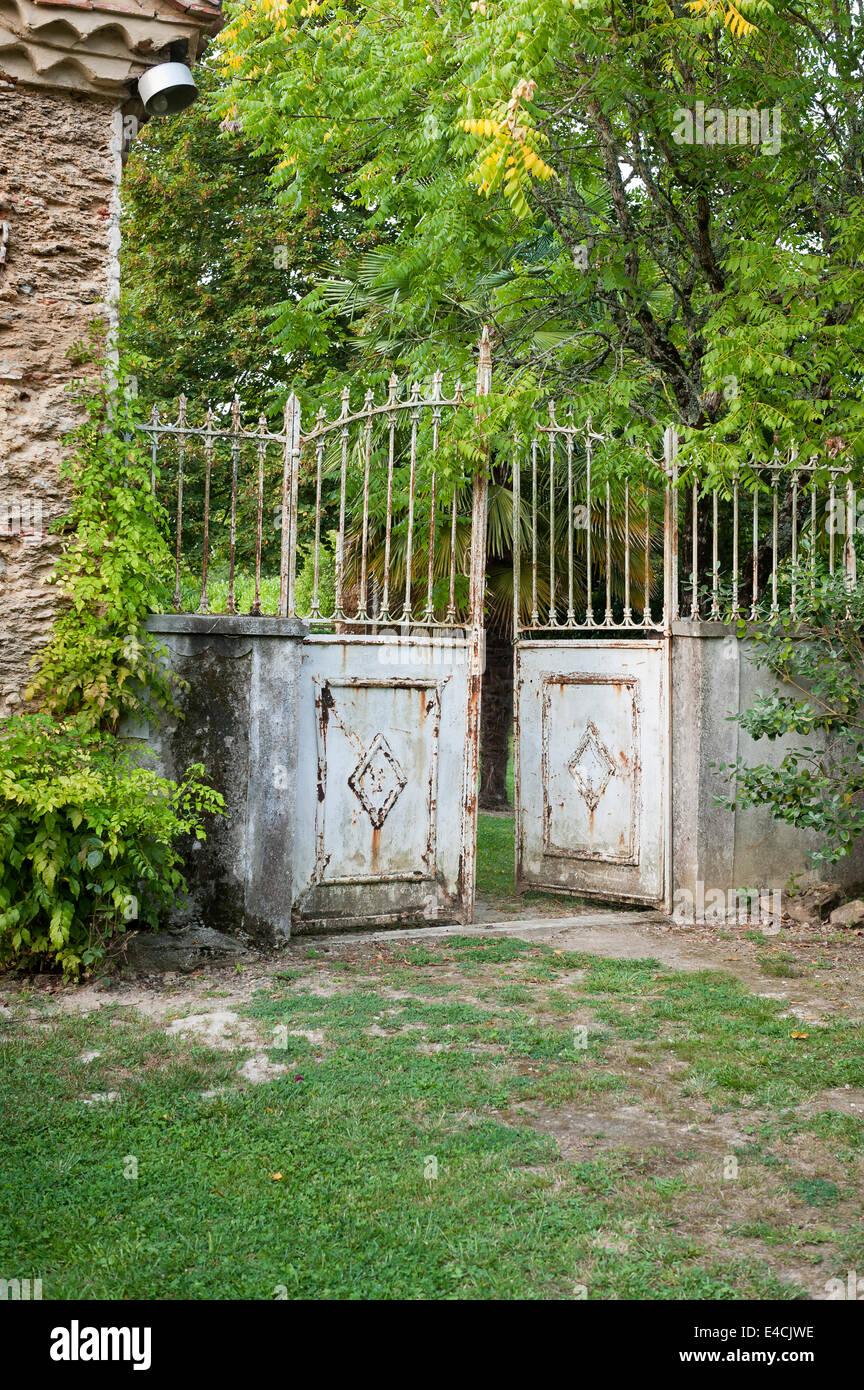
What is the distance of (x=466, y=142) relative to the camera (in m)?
7.05

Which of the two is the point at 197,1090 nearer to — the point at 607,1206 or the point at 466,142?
the point at 607,1206

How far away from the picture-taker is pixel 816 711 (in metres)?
7.40

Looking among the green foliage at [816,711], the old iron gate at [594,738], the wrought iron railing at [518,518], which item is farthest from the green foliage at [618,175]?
the green foliage at [816,711]

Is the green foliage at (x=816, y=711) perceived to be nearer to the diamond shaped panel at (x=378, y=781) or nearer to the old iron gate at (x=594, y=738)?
the old iron gate at (x=594, y=738)

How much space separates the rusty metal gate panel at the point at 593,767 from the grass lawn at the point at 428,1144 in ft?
6.74

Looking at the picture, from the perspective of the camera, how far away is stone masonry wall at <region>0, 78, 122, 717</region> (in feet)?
19.9

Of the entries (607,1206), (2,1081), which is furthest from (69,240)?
(607,1206)

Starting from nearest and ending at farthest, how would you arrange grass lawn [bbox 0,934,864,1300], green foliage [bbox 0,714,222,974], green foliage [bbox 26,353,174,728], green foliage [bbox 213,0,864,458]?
grass lawn [bbox 0,934,864,1300] < green foliage [bbox 0,714,222,974] < green foliage [bbox 26,353,174,728] < green foliage [bbox 213,0,864,458]

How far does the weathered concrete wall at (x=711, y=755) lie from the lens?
7668 mm

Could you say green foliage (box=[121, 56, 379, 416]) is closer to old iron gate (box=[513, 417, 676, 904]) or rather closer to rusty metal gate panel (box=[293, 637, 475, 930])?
old iron gate (box=[513, 417, 676, 904])

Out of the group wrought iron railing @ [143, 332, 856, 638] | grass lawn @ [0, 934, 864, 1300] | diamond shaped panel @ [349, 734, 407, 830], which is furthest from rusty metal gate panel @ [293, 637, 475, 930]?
grass lawn @ [0, 934, 864, 1300]

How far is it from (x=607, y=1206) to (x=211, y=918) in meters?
3.47

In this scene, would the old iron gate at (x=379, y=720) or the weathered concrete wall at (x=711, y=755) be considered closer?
the old iron gate at (x=379, y=720)

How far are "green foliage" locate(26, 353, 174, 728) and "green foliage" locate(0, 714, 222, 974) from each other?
0.76 ft
